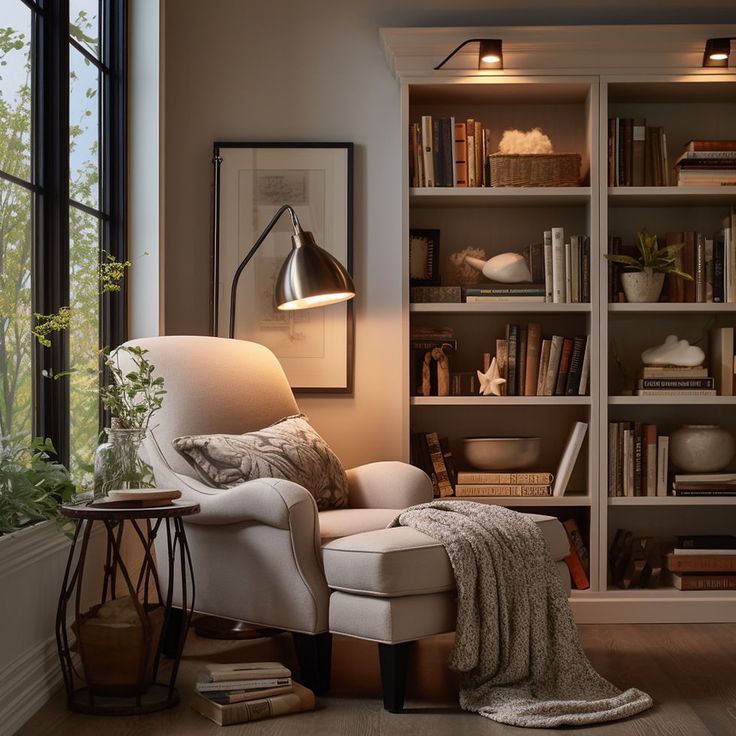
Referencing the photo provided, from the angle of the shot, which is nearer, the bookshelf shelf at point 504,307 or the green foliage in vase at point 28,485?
the green foliage in vase at point 28,485

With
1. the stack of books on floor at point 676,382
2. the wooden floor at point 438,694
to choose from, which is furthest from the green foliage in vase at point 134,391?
the stack of books on floor at point 676,382

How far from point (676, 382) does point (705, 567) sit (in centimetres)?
70

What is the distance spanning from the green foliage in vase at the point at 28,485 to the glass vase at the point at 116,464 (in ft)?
0.43

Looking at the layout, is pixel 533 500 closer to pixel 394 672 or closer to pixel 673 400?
pixel 673 400

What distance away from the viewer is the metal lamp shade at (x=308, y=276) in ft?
Answer: 11.4

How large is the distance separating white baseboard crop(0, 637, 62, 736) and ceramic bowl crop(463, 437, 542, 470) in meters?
1.72

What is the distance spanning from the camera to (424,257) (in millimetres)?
3994

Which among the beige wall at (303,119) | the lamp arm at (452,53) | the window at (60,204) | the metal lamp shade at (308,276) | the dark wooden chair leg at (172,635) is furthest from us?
the beige wall at (303,119)

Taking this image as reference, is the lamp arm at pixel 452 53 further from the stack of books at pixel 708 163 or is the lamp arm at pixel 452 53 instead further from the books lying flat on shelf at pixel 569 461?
the books lying flat on shelf at pixel 569 461

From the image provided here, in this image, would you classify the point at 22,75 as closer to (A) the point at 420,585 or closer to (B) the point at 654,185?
(A) the point at 420,585

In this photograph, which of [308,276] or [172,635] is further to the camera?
[308,276]

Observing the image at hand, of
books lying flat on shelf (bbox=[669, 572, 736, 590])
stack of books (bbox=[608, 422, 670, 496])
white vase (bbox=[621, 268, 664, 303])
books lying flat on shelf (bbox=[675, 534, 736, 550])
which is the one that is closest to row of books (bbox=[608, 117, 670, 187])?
white vase (bbox=[621, 268, 664, 303])

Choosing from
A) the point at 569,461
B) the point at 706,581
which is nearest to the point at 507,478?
the point at 569,461

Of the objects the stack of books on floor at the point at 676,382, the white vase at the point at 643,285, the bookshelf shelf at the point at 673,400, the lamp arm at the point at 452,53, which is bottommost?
the bookshelf shelf at the point at 673,400
